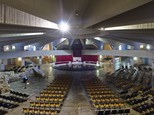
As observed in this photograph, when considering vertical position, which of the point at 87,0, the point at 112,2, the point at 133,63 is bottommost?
the point at 133,63

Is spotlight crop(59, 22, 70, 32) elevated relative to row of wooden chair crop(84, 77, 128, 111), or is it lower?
elevated

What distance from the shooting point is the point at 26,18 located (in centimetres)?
1150

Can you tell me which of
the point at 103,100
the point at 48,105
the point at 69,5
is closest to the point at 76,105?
the point at 103,100

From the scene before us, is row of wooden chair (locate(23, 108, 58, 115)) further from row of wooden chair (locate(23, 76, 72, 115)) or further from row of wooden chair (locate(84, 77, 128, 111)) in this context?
row of wooden chair (locate(84, 77, 128, 111))

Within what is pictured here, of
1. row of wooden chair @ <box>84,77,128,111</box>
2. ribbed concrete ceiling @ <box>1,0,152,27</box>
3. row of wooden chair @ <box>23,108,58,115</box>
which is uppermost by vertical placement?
ribbed concrete ceiling @ <box>1,0,152,27</box>

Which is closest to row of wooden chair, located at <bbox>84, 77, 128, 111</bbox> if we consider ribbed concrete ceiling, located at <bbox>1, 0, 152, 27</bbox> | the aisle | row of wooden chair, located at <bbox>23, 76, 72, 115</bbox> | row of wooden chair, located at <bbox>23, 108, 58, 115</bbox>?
the aisle

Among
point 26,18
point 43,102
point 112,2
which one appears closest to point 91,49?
point 43,102

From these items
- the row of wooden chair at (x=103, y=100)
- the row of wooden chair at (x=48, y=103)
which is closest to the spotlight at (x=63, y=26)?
the row of wooden chair at (x=48, y=103)

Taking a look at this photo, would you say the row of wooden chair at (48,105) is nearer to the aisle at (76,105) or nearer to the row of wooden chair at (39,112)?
the aisle at (76,105)

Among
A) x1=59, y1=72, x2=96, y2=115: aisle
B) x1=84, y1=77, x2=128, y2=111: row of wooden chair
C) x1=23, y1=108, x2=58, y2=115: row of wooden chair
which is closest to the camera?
x1=23, y1=108, x2=58, y2=115: row of wooden chair

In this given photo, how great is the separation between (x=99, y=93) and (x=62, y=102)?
4484mm

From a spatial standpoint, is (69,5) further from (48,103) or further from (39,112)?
(48,103)

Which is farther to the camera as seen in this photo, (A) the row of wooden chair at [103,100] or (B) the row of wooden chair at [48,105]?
(B) the row of wooden chair at [48,105]

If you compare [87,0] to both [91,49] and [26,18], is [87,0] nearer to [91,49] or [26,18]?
[26,18]
